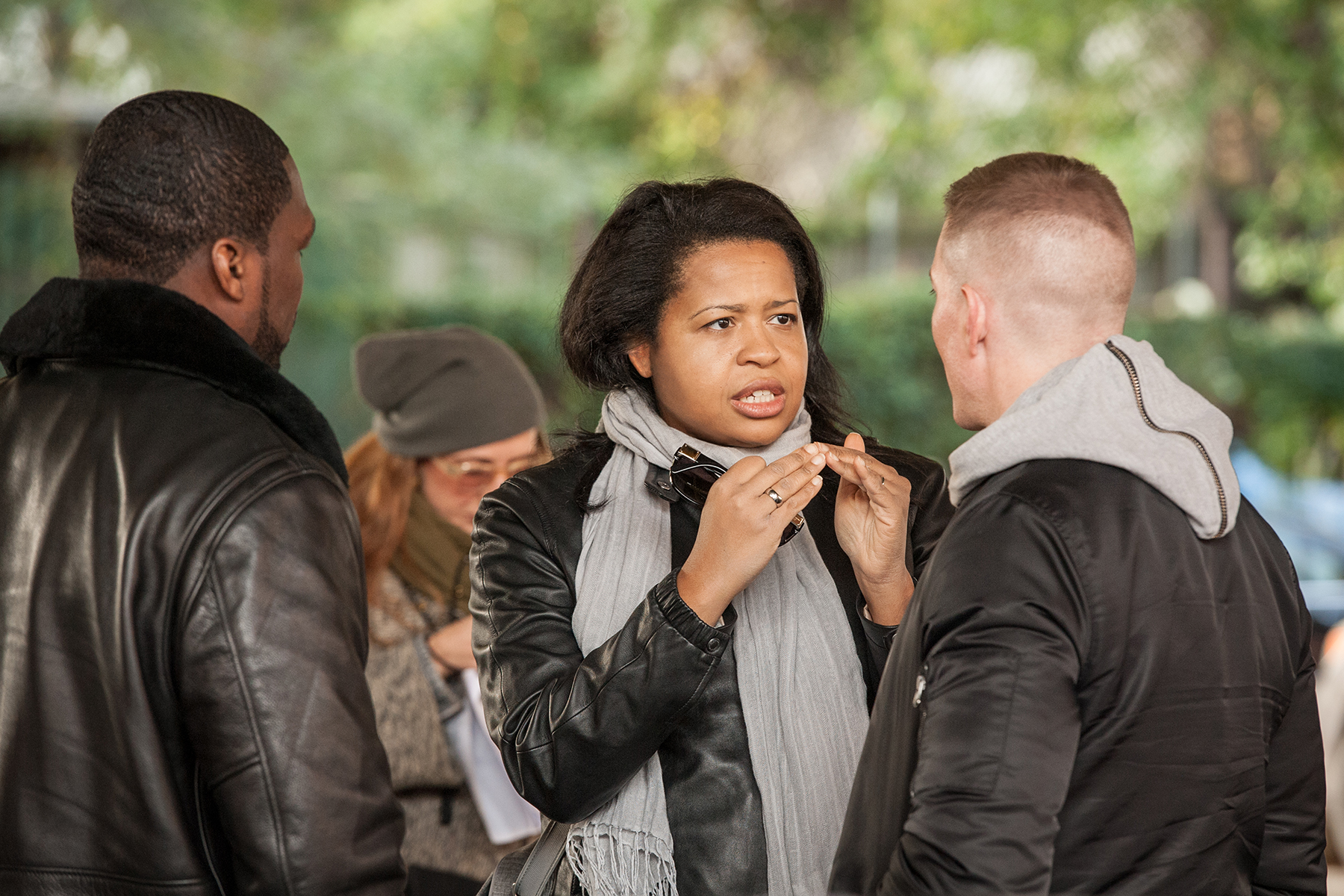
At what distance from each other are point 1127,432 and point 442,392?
2098 mm

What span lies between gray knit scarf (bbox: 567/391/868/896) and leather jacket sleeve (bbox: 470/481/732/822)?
0.06m

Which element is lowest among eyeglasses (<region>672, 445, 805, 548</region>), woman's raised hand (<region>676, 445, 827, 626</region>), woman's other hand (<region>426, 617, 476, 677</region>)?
woman's other hand (<region>426, 617, 476, 677</region>)

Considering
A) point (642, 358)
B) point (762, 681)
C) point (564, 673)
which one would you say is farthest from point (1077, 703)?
point (642, 358)

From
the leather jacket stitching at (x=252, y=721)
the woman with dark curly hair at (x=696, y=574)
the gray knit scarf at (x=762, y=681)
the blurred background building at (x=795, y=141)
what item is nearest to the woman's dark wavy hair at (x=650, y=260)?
the woman with dark curly hair at (x=696, y=574)

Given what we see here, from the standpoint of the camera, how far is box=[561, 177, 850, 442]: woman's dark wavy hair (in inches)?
94.3

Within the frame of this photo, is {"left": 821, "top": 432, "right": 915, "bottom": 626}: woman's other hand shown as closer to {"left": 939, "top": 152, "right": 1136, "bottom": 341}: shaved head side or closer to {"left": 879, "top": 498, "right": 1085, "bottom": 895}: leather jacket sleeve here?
{"left": 939, "top": 152, "right": 1136, "bottom": 341}: shaved head side

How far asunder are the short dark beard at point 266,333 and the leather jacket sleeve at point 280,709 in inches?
11.2

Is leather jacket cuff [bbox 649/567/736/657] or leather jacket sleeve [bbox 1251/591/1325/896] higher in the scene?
leather jacket cuff [bbox 649/567/736/657]

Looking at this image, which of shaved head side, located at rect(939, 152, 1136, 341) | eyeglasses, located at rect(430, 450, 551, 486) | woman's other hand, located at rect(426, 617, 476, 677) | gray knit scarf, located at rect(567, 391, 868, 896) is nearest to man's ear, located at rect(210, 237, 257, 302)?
gray knit scarf, located at rect(567, 391, 868, 896)

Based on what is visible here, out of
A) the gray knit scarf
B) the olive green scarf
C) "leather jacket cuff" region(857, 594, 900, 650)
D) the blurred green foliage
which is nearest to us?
the gray knit scarf

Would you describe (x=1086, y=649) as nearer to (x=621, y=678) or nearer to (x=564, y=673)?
(x=621, y=678)

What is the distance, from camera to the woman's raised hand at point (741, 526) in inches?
76.7

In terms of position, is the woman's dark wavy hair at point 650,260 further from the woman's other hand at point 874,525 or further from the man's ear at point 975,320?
the man's ear at point 975,320

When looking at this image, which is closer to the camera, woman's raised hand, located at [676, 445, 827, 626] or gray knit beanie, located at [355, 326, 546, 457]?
woman's raised hand, located at [676, 445, 827, 626]
